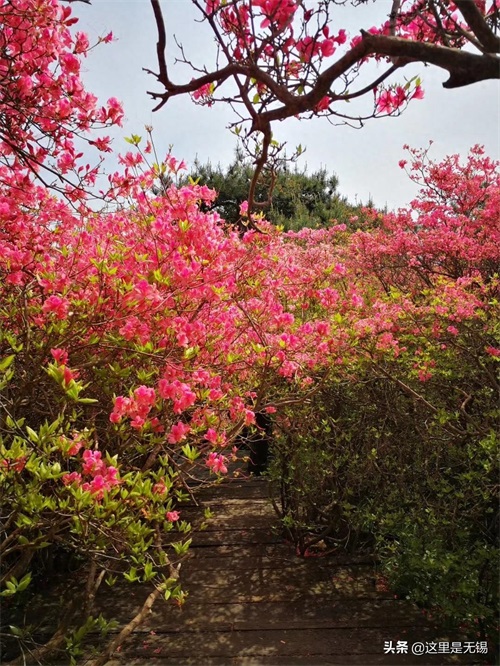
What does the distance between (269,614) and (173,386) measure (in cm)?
193

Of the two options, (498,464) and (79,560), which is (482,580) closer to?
(498,464)

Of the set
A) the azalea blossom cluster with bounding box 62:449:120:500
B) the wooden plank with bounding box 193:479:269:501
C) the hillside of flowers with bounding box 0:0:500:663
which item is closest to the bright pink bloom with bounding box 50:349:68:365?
the hillside of flowers with bounding box 0:0:500:663

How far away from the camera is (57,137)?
Result: 275cm

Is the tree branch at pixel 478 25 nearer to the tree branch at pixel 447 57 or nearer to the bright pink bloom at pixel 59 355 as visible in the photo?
the tree branch at pixel 447 57

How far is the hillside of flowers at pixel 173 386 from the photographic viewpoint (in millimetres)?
2229

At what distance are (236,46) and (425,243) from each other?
5445mm

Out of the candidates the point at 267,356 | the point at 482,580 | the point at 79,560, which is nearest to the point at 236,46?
the point at 267,356

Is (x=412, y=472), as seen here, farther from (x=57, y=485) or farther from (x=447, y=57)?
(x=447, y=57)

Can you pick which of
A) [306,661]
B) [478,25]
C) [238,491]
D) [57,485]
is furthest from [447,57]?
[238,491]

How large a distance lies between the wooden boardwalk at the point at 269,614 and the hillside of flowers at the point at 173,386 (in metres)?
0.19

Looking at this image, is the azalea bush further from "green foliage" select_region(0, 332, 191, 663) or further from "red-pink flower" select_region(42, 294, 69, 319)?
"red-pink flower" select_region(42, 294, 69, 319)

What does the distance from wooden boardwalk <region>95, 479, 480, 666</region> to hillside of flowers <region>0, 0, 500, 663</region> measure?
0.19m

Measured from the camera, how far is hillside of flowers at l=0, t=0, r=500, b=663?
87.7 inches

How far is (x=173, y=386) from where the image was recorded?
222cm
